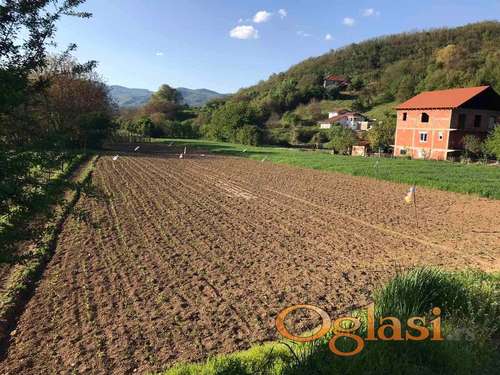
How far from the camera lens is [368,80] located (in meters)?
115

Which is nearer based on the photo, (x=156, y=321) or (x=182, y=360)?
(x=182, y=360)

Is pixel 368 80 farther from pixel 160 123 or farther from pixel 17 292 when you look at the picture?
pixel 17 292

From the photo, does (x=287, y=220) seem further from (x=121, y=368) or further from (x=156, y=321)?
(x=121, y=368)

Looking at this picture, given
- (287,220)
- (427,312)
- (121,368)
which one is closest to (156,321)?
(121,368)

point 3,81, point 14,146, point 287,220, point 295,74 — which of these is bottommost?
point 287,220

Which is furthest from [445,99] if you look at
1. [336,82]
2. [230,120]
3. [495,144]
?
[336,82]

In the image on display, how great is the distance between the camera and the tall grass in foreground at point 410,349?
3.88 m

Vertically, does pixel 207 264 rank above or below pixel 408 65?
below

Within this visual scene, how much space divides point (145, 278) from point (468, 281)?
526 centimetres

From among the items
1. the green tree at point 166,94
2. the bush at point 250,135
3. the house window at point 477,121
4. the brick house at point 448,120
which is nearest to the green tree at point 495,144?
the brick house at point 448,120

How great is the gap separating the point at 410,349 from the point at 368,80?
392ft

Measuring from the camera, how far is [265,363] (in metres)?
4.16

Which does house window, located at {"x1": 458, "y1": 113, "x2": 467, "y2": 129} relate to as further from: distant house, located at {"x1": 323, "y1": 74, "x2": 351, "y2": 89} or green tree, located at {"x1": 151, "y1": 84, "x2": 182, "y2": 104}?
green tree, located at {"x1": 151, "y1": 84, "x2": 182, "y2": 104}

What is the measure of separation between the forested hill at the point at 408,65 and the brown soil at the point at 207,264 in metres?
57.3
